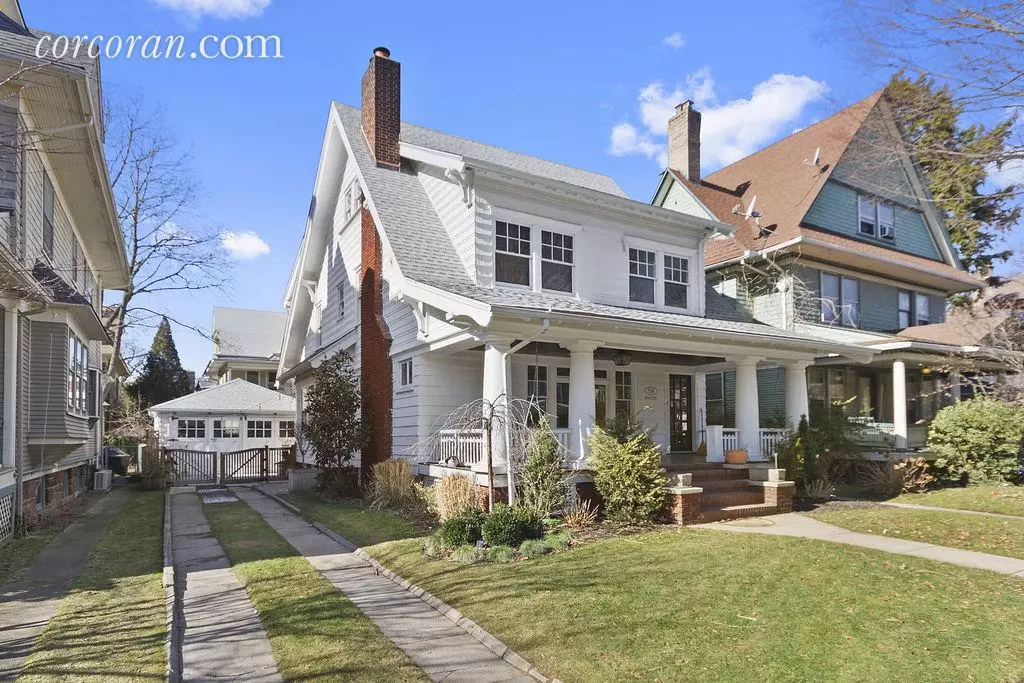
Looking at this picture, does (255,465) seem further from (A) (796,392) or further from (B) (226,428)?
(A) (796,392)

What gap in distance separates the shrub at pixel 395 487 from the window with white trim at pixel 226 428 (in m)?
16.9

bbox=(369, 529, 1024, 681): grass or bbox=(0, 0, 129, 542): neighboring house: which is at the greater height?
bbox=(0, 0, 129, 542): neighboring house

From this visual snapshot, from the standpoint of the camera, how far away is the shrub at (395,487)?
12.9 meters

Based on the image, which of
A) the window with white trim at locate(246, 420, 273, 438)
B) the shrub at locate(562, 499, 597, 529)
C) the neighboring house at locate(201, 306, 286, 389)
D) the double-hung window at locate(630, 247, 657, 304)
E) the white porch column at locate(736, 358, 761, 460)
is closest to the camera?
the shrub at locate(562, 499, 597, 529)

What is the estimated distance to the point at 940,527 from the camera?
1089cm

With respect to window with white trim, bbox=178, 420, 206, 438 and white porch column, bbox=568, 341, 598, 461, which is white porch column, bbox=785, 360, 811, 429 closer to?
white porch column, bbox=568, 341, 598, 461

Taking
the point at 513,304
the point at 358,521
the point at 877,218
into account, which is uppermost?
the point at 877,218

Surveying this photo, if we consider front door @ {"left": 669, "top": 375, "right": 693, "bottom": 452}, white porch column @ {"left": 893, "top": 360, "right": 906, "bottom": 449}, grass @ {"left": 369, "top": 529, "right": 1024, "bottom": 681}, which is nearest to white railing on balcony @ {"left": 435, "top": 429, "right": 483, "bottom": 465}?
grass @ {"left": 369, "top": 529, "right": 1024, "bottom": 681}

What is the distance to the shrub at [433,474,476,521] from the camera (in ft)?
35.0

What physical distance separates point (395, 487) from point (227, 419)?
17.9m

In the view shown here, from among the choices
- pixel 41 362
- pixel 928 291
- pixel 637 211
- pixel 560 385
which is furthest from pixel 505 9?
pixel 928 291

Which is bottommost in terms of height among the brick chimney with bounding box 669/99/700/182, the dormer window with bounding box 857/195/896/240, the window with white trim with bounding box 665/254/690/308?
the window with white trim with bounding box 665/254/690/308

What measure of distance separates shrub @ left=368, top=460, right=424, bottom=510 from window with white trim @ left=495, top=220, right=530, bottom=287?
420cm

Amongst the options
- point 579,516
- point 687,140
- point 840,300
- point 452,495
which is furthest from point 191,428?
point 840,300
